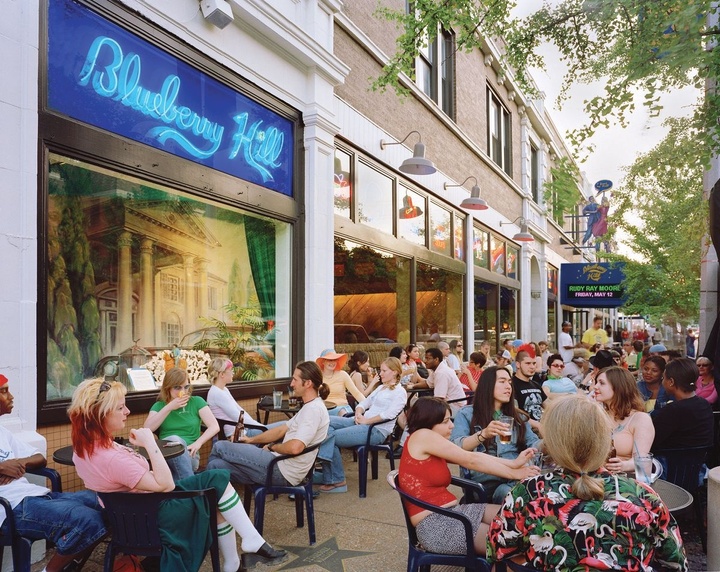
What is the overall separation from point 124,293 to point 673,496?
538cm

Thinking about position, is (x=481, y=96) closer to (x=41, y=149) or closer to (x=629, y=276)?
(x=629, y=276)

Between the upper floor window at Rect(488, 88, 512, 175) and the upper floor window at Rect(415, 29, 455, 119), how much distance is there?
12.3 feet

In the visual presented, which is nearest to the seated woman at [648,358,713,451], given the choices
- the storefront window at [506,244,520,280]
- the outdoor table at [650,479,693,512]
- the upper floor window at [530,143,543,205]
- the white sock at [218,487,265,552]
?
the outdoor table at [650,479,693,512]

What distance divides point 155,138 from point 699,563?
617cm

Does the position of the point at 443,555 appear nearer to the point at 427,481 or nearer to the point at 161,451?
the point at 427,481

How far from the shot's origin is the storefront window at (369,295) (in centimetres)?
982

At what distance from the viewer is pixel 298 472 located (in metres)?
4.63

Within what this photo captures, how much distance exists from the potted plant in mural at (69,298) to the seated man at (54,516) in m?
1.46

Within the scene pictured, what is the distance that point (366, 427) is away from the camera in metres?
6.08

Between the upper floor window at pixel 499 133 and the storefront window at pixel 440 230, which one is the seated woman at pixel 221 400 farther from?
the upper floor window at pixel 499 133

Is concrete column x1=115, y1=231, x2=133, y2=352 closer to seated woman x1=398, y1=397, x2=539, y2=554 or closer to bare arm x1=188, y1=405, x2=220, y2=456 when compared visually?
bare arm x1=188, y1=405, x2=220, y2=456

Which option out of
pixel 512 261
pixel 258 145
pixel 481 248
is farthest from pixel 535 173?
pixel 258 145

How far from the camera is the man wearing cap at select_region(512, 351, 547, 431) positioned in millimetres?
6044

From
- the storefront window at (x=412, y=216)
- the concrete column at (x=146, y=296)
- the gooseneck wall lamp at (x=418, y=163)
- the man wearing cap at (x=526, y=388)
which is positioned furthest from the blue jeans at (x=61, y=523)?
the storefront window at (x=412, y=216)
